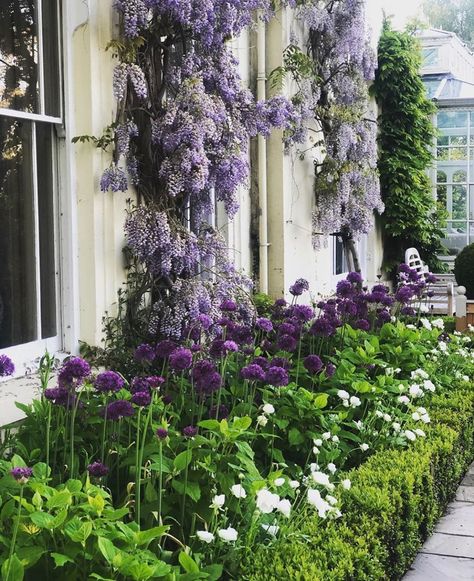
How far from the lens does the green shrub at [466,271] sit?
9891mm

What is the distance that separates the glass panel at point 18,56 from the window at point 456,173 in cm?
998

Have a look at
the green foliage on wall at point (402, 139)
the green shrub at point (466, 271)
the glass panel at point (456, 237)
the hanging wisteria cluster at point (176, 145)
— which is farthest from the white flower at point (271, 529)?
the glass panel at point (456, 237)

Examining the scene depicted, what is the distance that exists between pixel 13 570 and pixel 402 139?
34.9ft

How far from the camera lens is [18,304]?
3.77 m

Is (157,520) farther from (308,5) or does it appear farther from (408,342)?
(308,5)

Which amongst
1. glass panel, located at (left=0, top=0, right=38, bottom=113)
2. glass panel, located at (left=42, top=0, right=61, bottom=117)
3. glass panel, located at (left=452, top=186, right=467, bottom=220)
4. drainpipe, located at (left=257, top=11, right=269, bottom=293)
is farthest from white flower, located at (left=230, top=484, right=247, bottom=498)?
glass panel, located at (left=452, top=186, right=467, bottom=220)

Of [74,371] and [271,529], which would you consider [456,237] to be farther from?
[74,371]

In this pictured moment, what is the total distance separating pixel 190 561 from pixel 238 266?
461cm

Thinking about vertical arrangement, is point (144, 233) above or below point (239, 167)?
below

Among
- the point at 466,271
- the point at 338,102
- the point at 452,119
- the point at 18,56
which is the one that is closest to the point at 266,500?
the point at 18,56

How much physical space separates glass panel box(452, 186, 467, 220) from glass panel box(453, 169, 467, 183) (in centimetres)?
11

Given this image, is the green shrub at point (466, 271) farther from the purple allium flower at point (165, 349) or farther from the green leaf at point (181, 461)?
the green leaf at point (181, 461)

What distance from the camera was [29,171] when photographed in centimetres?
383

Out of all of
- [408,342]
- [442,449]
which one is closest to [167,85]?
[408,342]
